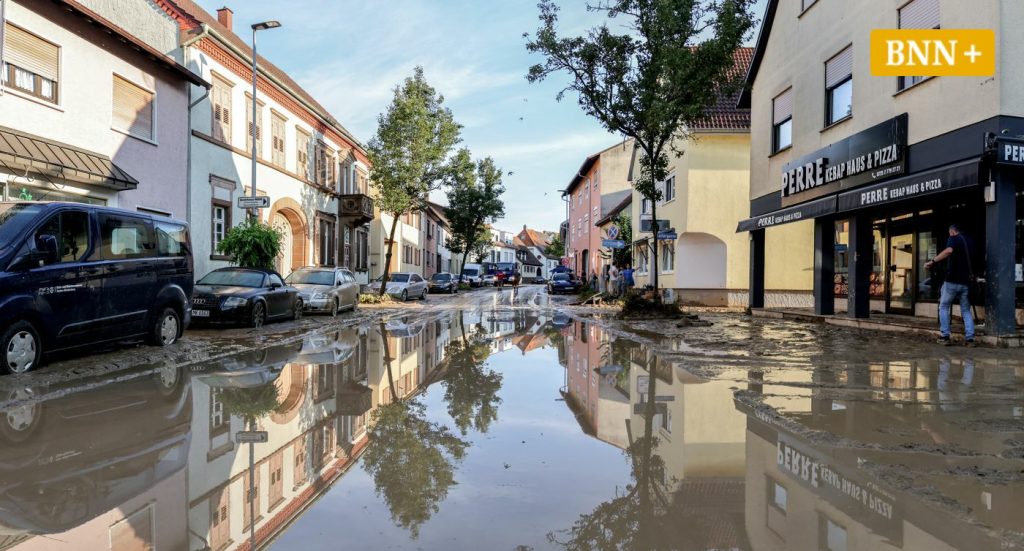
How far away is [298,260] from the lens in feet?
93.7

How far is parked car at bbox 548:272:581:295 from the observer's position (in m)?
44.1

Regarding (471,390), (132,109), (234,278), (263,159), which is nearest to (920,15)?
(471,390)

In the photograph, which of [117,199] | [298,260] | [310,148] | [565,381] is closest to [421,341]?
[565,381]

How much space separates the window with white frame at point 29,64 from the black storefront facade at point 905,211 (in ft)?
57.6

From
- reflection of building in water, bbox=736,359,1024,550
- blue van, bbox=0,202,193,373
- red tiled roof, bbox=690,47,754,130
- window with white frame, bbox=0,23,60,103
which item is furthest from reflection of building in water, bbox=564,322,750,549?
red tiled roof, bbox=690,47,754,130

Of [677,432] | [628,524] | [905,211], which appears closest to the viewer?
[628,524]

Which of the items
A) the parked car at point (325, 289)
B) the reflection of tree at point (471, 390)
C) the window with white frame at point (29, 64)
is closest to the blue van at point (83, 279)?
the reflection of tree at point (471, 390)

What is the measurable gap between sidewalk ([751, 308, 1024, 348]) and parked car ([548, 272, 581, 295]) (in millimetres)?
25928

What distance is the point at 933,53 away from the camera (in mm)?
11883

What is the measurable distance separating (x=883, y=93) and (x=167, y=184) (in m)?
18.0

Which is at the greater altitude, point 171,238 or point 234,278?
point 171,238

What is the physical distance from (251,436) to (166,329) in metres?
6.72

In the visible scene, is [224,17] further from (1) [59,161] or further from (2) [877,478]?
(2) [877,478]

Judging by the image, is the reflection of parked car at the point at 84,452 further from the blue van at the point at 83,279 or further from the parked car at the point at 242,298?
the parked car at the point at 242,298
